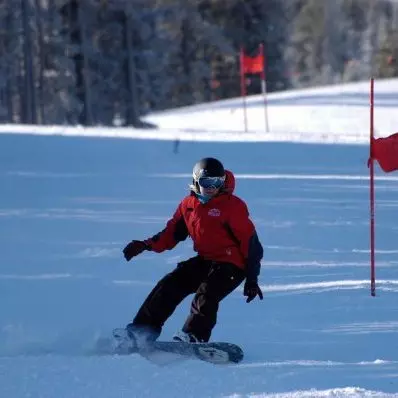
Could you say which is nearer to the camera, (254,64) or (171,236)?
(171,236)

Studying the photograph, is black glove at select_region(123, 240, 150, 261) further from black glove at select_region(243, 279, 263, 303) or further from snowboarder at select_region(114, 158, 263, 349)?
black glove at select_region(243, 279, 263, 303)

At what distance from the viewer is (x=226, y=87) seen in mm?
50562

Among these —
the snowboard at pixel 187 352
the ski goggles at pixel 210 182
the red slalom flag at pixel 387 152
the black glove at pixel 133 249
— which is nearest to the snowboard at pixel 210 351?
the snowboard at pixel 187 352

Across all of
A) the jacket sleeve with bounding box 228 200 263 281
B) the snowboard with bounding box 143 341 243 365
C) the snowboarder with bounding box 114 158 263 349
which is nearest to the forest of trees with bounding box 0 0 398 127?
the snowboarder with bounding box 114 158 263 349

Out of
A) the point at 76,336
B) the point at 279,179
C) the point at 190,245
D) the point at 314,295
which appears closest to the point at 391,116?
the point at 279,179

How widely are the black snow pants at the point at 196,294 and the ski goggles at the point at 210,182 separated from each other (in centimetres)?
53

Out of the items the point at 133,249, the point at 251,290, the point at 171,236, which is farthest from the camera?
the point at 171,236

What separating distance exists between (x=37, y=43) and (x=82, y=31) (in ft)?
47.1

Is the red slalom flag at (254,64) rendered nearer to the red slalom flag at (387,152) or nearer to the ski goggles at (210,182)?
the red slalom flag at (387,152)

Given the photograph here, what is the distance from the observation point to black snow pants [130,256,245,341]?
18.7ft

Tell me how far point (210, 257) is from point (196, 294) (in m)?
0.31

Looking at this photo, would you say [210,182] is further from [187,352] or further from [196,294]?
[187,352]

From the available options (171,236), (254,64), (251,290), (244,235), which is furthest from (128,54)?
(251,290)

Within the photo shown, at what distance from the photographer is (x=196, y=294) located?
585cm
